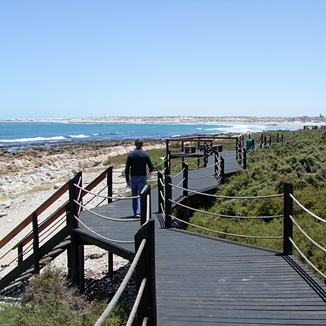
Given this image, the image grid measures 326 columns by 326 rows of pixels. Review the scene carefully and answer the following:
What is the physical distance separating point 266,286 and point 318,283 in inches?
25.2

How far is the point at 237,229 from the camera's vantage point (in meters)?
8.93

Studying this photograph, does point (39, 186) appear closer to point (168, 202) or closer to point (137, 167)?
point (137, 167)

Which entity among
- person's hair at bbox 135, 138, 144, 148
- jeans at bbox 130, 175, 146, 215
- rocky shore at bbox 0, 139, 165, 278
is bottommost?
rocky shore at bbox 0, 139, 165, 278

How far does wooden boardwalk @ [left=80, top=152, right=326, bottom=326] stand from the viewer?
4094 mm

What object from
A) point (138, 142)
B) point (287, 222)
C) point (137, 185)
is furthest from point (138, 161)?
point (287, 222)

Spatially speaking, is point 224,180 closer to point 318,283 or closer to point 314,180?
point 314,180

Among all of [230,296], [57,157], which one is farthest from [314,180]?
[57,157]

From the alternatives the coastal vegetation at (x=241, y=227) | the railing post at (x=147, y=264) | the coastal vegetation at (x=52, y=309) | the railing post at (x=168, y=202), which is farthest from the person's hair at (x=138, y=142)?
the railing post at (x=147, y=264)

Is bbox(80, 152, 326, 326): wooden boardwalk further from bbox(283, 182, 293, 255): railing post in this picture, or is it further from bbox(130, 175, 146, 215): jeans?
bbox(130, 175, 146, 215): jeans

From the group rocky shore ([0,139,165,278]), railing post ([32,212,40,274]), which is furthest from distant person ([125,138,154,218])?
rocky shore ([0,139,165,278])

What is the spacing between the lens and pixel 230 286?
489 centimetres

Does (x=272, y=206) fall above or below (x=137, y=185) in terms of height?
below

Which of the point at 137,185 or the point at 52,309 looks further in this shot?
the point at 137,185

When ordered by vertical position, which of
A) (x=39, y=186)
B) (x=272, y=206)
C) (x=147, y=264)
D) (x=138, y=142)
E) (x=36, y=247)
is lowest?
(x=39, y=186)
